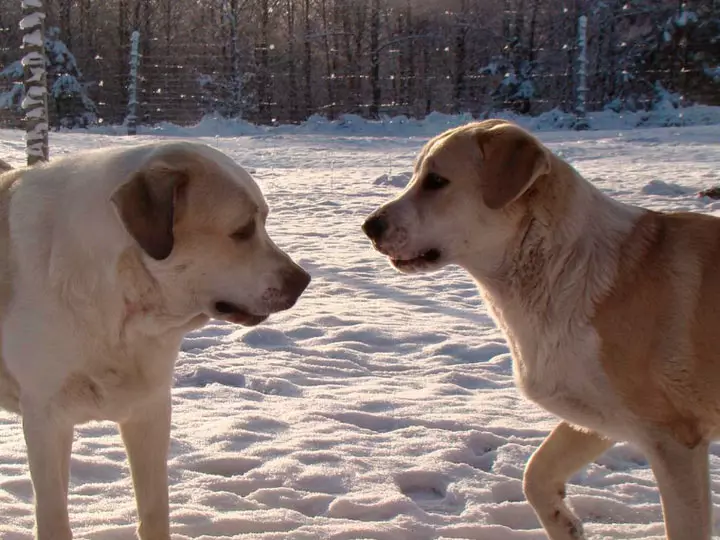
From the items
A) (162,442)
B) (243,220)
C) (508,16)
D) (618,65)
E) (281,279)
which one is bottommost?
(162,442)

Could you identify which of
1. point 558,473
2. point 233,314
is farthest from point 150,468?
point 558,473

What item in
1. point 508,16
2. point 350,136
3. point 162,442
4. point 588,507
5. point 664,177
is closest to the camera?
point 162,442

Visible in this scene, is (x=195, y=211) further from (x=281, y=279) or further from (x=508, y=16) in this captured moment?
(x=508, y=16)

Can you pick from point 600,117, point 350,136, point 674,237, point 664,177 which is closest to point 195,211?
point 674,237

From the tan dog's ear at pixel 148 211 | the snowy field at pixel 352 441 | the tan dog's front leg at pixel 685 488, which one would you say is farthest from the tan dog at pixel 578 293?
the tan dog's ear at pixel 148 211

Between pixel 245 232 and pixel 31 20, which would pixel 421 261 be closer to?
pixel 245 232

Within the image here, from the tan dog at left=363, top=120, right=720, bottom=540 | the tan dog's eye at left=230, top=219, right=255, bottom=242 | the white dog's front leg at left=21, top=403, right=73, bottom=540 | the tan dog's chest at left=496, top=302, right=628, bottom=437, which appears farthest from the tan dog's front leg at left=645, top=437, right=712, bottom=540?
the white dog's front leg at left=21, top=403, right=73, bottom=540

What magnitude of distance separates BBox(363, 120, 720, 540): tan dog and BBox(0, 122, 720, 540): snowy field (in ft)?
1.32

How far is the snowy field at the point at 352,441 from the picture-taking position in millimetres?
3227

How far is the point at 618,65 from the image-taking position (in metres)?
28.0

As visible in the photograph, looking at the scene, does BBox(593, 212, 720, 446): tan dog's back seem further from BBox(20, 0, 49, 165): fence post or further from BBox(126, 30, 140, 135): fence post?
BBox(126, 30, 140, 135): fence post

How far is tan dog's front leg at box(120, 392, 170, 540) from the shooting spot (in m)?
2.98

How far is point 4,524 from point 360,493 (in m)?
1.38

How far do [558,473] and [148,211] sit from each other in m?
1.83
